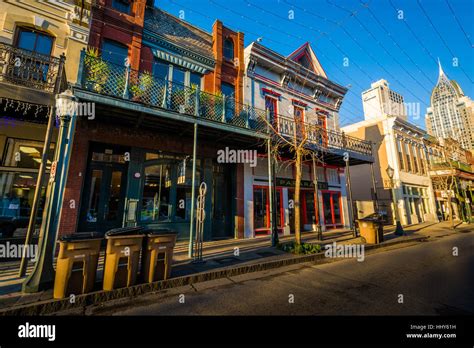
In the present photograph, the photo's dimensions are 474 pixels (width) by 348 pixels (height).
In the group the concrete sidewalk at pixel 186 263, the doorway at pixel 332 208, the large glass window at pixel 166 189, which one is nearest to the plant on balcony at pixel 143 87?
the large glass window at pixel 166 189

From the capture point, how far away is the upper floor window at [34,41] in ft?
24.5

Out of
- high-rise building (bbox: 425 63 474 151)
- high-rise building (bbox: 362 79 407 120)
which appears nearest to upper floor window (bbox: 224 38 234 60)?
high-rise building (bbox: 362 79 407 120)

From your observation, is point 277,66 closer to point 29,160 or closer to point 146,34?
point 146,34

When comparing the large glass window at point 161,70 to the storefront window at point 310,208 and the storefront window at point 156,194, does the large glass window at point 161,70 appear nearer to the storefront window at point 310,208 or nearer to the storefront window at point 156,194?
the storefront window at point 156,194

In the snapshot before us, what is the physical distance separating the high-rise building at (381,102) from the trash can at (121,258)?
24.3m

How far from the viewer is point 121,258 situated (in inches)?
170

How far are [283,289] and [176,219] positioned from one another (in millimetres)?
5886

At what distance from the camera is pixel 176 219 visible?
9164mm

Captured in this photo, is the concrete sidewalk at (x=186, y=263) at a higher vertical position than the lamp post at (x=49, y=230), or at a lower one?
lower

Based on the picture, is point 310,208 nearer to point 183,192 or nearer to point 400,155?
point 183,192

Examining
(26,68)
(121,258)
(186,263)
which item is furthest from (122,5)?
(186,263)

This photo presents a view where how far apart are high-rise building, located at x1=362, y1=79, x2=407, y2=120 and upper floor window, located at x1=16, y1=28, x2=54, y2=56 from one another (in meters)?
25.0
